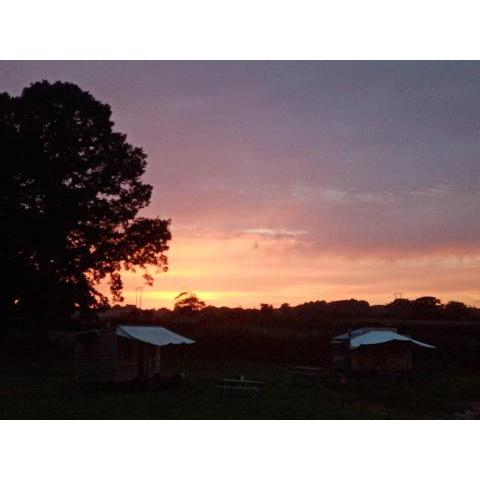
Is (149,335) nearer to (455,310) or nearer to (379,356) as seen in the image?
(379,356)

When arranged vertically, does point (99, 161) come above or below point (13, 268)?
above

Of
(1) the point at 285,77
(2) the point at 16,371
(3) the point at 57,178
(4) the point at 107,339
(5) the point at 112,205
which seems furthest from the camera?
(5) the point at 112,205

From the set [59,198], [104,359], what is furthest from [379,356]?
[59,198]

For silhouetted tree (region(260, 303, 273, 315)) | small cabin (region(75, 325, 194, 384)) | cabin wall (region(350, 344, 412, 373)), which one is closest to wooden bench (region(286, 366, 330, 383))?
cabin wall (region(350, 344, 412, 373))

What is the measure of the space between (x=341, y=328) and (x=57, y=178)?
21.2 meters

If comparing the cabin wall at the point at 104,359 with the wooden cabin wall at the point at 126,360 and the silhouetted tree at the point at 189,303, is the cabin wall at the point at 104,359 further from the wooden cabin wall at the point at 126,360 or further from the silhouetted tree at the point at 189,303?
the silhouetted tree at the point at 189,303

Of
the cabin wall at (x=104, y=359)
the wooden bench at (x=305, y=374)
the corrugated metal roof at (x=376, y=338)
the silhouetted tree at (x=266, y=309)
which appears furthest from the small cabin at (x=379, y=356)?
the silhouetted tree at (x=266, y=309)

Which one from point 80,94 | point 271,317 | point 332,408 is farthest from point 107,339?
point 271,317

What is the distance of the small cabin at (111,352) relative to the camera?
23922 mm

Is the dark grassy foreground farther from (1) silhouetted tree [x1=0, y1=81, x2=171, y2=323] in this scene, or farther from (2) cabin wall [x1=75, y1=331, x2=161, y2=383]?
(1) silhouetted tree [x1=0, y1=81, x2=171, y2=323]

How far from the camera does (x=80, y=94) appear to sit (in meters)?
33.5

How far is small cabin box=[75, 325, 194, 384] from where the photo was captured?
23.9 m

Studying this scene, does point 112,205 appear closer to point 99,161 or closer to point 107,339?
point 99,161

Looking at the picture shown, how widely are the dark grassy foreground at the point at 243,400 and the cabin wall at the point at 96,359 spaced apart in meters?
0.77
